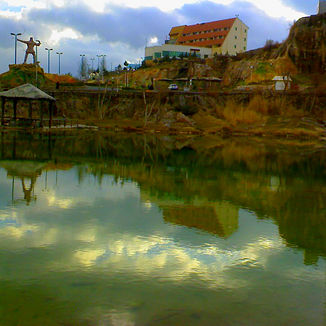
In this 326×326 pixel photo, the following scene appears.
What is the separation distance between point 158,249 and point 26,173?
30.6 feet

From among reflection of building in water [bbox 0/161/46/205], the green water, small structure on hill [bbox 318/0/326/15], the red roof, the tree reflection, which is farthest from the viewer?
the red roof

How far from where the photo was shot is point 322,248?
8703 mm

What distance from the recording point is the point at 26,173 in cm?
1600

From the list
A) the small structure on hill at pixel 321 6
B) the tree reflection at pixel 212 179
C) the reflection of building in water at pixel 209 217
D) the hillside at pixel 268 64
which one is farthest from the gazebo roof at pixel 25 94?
the small structure on hill at pixel 321 6

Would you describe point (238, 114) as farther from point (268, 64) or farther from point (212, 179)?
point (212, 179)

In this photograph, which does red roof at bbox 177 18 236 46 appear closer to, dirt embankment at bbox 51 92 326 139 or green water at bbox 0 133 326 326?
dirt embankment at bbox 51 92 326 139

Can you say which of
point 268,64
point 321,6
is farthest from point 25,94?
point 321,6

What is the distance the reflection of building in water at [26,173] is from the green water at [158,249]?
4 cm

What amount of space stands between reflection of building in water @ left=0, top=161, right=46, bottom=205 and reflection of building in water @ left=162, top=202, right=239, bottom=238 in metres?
3.84

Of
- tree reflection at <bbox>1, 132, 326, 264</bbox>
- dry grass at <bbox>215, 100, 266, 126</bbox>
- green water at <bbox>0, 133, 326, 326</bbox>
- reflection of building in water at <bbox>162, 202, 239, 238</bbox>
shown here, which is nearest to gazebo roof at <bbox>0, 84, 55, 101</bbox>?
tree reflection at <bbox>1, 132, 326, 264</bbox>

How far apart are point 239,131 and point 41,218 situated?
129 feet

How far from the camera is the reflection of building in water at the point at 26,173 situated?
1262 cm

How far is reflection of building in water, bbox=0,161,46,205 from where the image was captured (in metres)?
12.6

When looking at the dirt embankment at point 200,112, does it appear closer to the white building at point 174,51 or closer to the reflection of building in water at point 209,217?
the reflection of building in water at point 209,217
